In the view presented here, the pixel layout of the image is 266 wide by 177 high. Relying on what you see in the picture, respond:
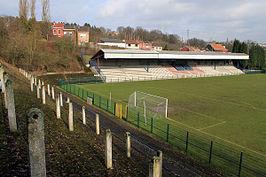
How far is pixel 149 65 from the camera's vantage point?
52.0m

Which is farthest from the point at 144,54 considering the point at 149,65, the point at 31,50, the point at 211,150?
the point at 211,150

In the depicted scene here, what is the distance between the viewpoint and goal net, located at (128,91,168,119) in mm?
17348

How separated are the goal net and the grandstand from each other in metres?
20.5

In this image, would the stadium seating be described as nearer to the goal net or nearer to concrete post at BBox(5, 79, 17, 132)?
the goal net

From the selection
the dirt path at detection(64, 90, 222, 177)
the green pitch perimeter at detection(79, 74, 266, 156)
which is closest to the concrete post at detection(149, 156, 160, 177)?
the dirt path at detection(64, 90, 222, 177)

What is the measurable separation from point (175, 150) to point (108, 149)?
5.01 metres

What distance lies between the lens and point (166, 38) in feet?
525

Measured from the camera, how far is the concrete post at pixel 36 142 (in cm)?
348

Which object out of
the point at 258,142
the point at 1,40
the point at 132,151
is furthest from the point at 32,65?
the point at 258,142

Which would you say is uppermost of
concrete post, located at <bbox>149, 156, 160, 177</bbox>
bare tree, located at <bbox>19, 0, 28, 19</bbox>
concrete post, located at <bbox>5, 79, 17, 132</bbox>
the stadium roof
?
bare tree, located at <bbox>19, 0, 28, 19</bbox>

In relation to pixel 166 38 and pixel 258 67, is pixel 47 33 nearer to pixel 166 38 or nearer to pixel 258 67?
pixel 258 67

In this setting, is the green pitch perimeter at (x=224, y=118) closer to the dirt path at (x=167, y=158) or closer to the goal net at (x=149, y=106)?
the goal net at (x=149, y=106)

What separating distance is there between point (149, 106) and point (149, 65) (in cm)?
3434

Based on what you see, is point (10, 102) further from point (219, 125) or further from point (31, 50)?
point (31, 50)
